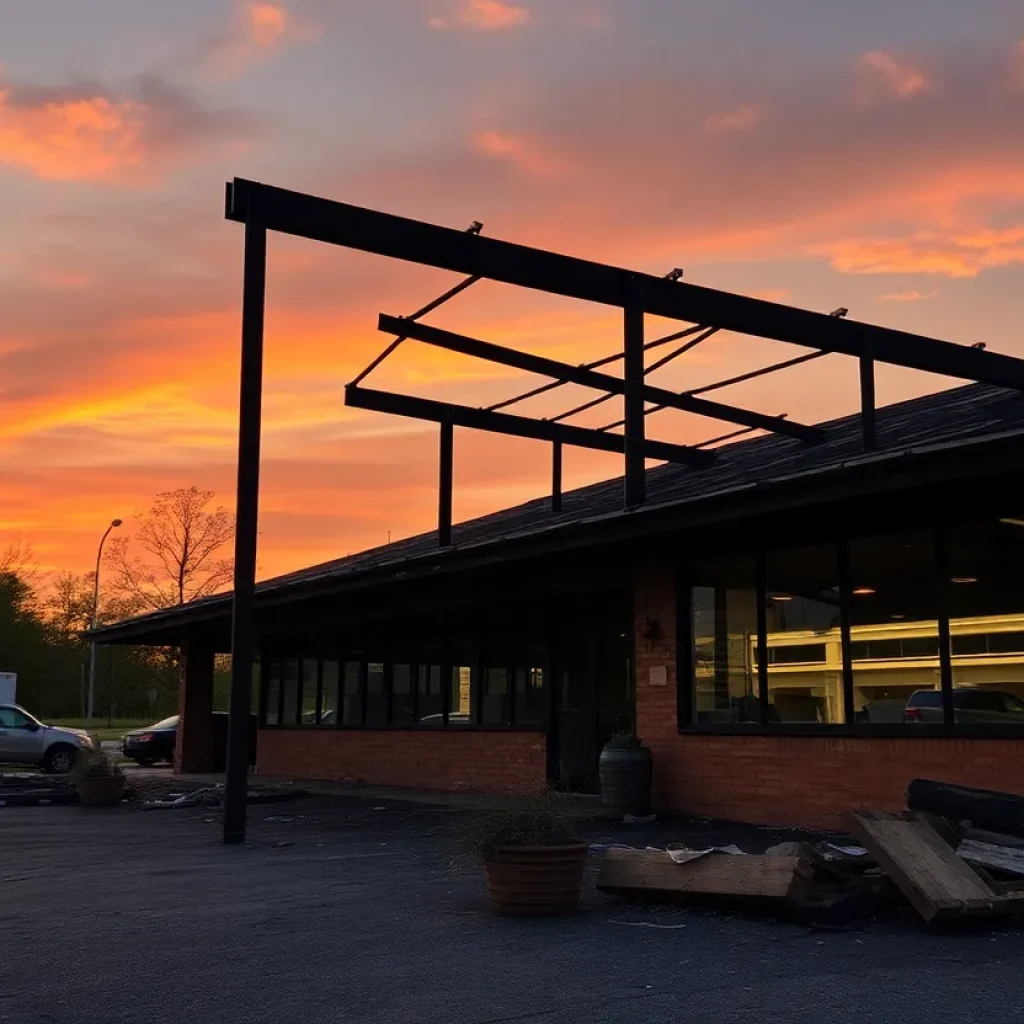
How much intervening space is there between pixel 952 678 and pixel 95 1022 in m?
8.33

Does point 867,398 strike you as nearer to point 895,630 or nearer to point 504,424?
point 895,630

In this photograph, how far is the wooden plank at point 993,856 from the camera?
25.4 feet

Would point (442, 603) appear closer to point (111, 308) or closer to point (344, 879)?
point (111, 308)

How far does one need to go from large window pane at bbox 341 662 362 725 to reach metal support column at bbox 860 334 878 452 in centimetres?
1108

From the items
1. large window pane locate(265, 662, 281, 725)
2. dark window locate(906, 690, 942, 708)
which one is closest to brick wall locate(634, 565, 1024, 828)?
dark window locate(906, 690, 942, 708)

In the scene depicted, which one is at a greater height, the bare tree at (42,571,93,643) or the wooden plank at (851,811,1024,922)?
the bare tree at (42,571,93,643)

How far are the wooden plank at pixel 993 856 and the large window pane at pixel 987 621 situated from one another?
9.65 ft

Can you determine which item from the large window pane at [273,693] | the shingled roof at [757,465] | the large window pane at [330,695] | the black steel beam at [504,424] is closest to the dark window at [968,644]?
the shingled roof at [757,465]

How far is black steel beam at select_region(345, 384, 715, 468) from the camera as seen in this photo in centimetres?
1823

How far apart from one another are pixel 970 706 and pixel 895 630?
41.4 inches

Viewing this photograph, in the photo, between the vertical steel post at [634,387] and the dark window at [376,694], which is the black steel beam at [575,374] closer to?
the vertical steel post at [634,387]

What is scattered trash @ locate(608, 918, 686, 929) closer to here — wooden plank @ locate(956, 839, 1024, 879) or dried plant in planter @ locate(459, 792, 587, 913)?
dried plant in planter @ locate(459, 792, 587, 913)

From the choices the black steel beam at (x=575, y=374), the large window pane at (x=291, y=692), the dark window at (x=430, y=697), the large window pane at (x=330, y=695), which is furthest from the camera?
the large window pane at (x=291, y=692)

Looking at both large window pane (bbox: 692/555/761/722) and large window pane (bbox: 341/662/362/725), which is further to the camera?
large window pane (bbox: 341/662/362/725)
